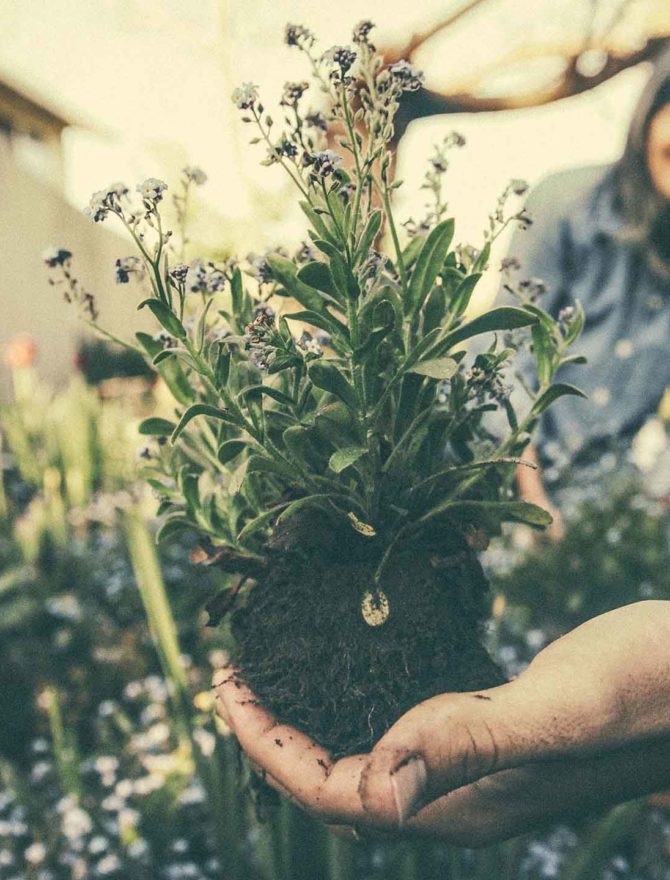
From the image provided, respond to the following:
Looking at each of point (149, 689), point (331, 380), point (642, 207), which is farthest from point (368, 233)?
point (642, 207)


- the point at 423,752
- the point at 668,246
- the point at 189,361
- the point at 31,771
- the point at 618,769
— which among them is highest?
the point at 668,246

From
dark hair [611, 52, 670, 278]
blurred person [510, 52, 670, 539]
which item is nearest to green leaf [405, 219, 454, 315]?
blurred person [510, 52, 670, 539]

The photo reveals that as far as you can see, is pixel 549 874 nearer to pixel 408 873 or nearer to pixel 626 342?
pixel 408 873

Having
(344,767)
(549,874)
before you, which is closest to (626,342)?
(549,874)

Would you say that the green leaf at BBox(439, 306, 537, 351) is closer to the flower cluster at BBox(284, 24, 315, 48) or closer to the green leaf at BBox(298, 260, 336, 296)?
the green leaf at BBox(298, 260, 336, 296)

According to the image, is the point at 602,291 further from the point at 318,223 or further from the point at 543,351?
the point at 318,223

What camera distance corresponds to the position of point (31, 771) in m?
2.11

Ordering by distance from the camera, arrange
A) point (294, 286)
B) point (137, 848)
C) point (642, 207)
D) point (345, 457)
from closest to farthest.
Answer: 1. point (345, 457)
2. point (294, 286)
3. point (137, 848)
4. point (642, 207)

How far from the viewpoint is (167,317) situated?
2.51 ft

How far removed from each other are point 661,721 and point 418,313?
52 cm

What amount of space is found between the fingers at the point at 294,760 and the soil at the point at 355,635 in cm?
2

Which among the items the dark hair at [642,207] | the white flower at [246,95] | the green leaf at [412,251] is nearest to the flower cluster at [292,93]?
the white flower at [246,95]

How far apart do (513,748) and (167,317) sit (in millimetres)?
546

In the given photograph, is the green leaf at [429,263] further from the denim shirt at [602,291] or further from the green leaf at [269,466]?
the denim shirt at [602,291]
